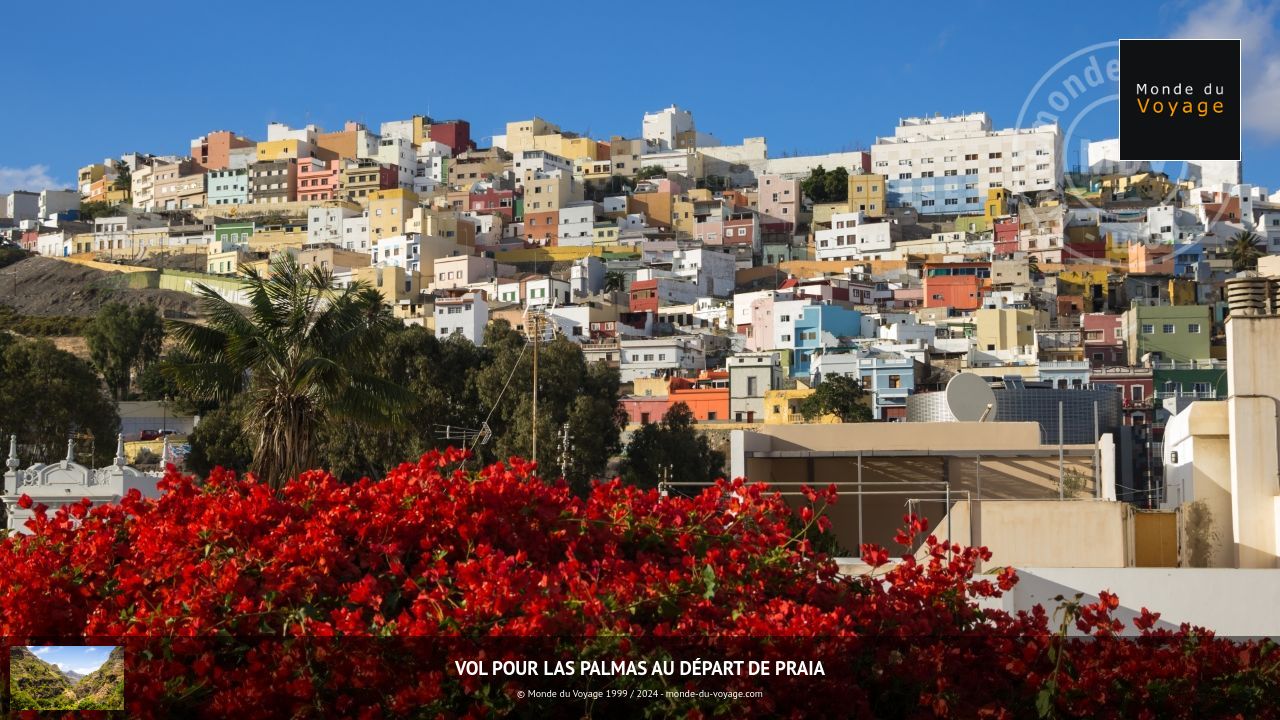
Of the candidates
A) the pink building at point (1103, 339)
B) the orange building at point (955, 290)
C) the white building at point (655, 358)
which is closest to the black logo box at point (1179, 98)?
the pink building at point (1103, 339)

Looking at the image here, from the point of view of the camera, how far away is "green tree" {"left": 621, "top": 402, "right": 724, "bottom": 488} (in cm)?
4444

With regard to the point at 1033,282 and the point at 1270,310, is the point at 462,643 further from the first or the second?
the point at 1033,282

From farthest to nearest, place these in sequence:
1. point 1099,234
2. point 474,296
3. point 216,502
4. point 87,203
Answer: point 87,203
point 1099,234
point 474,296
point 216,502

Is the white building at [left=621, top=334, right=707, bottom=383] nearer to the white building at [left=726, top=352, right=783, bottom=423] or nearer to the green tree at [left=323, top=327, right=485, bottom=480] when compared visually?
the white building at [left=726, top=352, right=783, bottom=423]

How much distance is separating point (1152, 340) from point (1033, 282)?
12.2 metres

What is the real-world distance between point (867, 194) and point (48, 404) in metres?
59.8

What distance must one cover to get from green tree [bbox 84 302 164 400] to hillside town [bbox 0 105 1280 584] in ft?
14.9

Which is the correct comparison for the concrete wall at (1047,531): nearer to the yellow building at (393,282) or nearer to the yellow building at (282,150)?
the yellow building at (393,282)

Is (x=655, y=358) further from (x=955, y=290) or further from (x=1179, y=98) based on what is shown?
(x=1179, y=98)

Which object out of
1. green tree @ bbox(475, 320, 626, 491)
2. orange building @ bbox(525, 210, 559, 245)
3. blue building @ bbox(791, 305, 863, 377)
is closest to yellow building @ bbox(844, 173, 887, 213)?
orange building @ bbox(525, 210, 559, 245)

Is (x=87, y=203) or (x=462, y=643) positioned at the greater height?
(x=87, y=203)

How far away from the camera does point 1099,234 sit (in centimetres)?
8544

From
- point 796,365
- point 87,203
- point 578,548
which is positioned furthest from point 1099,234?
point 578,548

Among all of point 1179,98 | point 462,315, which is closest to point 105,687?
point 1179,98
